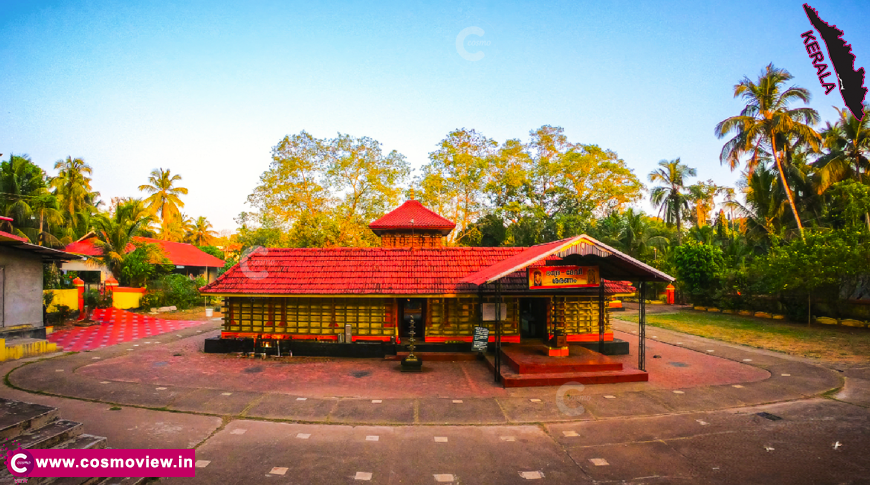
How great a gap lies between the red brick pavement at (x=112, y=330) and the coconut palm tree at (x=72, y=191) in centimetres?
1619

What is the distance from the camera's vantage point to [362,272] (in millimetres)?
14258

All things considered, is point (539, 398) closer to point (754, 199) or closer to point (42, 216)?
point (754, 199)

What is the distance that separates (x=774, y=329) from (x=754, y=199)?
13.4m

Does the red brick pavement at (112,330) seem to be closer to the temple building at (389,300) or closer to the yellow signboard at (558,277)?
the temple building at (389,300)

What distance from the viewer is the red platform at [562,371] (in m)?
10.4

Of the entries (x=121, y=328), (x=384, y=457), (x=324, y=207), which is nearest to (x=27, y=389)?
(x=384, y=457)

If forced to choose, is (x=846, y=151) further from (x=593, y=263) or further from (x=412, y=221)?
(x=412, y=221)

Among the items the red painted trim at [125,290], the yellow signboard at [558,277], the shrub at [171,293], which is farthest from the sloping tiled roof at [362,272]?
the red painted trim at [125,290]

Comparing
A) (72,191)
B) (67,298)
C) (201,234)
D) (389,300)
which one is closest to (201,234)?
(201,234)

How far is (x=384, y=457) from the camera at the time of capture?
6426 mm

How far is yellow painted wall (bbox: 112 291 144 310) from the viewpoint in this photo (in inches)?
989
